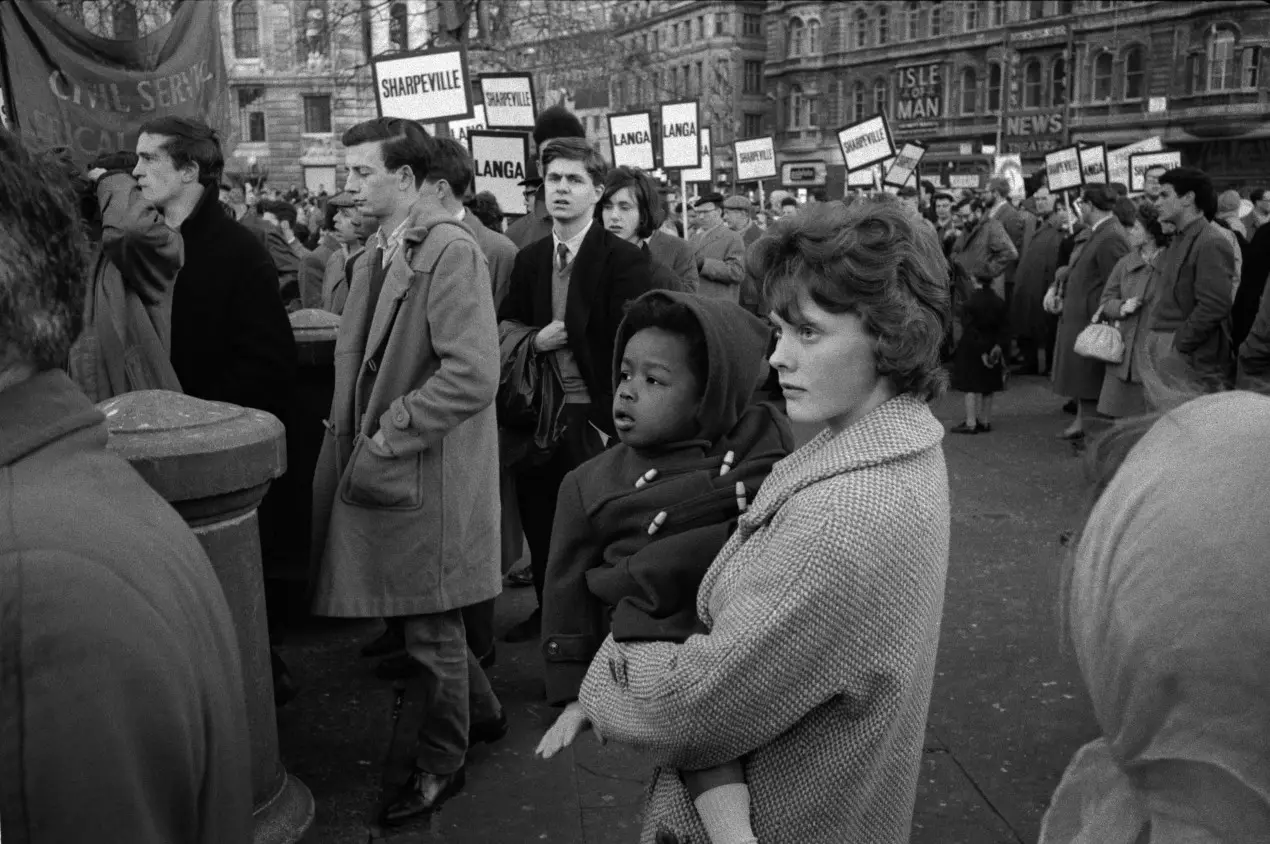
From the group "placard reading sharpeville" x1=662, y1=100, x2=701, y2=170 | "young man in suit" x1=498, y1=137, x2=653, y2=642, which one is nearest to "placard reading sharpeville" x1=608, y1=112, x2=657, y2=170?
"placard reading sharpeville" x1=662, y1=100, x2=701, y2=170

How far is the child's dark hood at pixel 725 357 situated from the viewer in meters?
2.55

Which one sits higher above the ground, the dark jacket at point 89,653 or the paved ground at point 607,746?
the dark jacket at point 89,653

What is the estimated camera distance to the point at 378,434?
379cm

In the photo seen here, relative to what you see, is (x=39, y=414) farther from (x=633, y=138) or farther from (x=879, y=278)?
(x=633, y=138)

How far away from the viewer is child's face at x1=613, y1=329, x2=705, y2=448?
261 cm

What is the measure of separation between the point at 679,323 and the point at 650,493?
402 millimetres

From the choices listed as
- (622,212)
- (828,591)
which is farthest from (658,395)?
(622,212)

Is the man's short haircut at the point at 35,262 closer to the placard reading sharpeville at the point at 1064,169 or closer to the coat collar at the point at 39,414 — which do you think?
the coat collar at the point at 39,414

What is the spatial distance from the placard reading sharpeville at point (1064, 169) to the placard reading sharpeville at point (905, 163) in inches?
70.5

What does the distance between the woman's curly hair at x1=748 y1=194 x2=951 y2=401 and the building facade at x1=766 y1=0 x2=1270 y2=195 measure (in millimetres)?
38154

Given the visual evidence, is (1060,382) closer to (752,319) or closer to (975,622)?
(975,622)

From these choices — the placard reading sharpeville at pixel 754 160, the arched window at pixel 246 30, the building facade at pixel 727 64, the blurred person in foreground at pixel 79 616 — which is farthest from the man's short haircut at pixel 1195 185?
the building facade at pixel 727 64

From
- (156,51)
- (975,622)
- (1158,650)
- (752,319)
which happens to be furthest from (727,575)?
(156,51)

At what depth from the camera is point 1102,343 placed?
28.9ft
